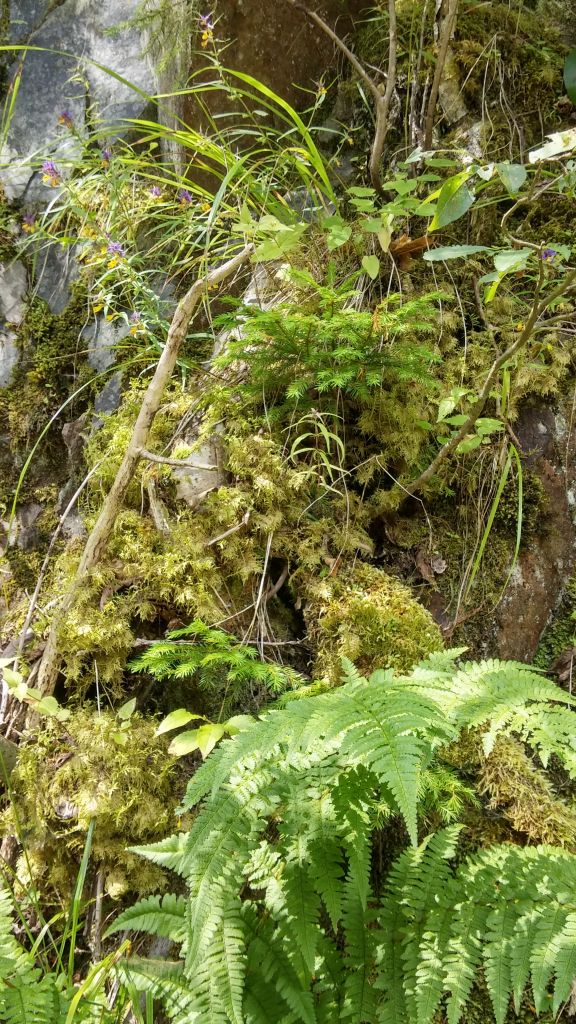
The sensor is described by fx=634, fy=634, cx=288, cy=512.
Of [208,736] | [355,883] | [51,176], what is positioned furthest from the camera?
[51,176]

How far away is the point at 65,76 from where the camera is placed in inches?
128

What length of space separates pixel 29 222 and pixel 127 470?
1702mm

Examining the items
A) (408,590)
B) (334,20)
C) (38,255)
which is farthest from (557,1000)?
(334,20)

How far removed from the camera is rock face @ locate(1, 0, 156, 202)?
3.14 meters

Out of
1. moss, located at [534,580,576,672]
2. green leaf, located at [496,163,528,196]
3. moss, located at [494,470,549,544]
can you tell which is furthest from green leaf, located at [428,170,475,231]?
moss, located at [534,580,576,672]

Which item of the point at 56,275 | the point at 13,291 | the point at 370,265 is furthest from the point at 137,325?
the point at 370,265

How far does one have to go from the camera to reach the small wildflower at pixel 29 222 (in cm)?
298

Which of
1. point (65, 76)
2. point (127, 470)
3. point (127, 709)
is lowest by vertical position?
point (127, 709)

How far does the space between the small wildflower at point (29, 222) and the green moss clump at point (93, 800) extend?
2270 millimetres

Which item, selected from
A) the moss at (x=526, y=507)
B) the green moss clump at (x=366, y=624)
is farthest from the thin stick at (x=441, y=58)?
the green moss clump at (x=366, y=624)

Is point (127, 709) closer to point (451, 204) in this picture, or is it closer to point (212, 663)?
point (212, 663)

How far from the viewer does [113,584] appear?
7.12ft

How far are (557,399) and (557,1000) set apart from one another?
6.77 ft

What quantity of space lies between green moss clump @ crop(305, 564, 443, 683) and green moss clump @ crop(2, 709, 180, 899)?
2.04 feet
